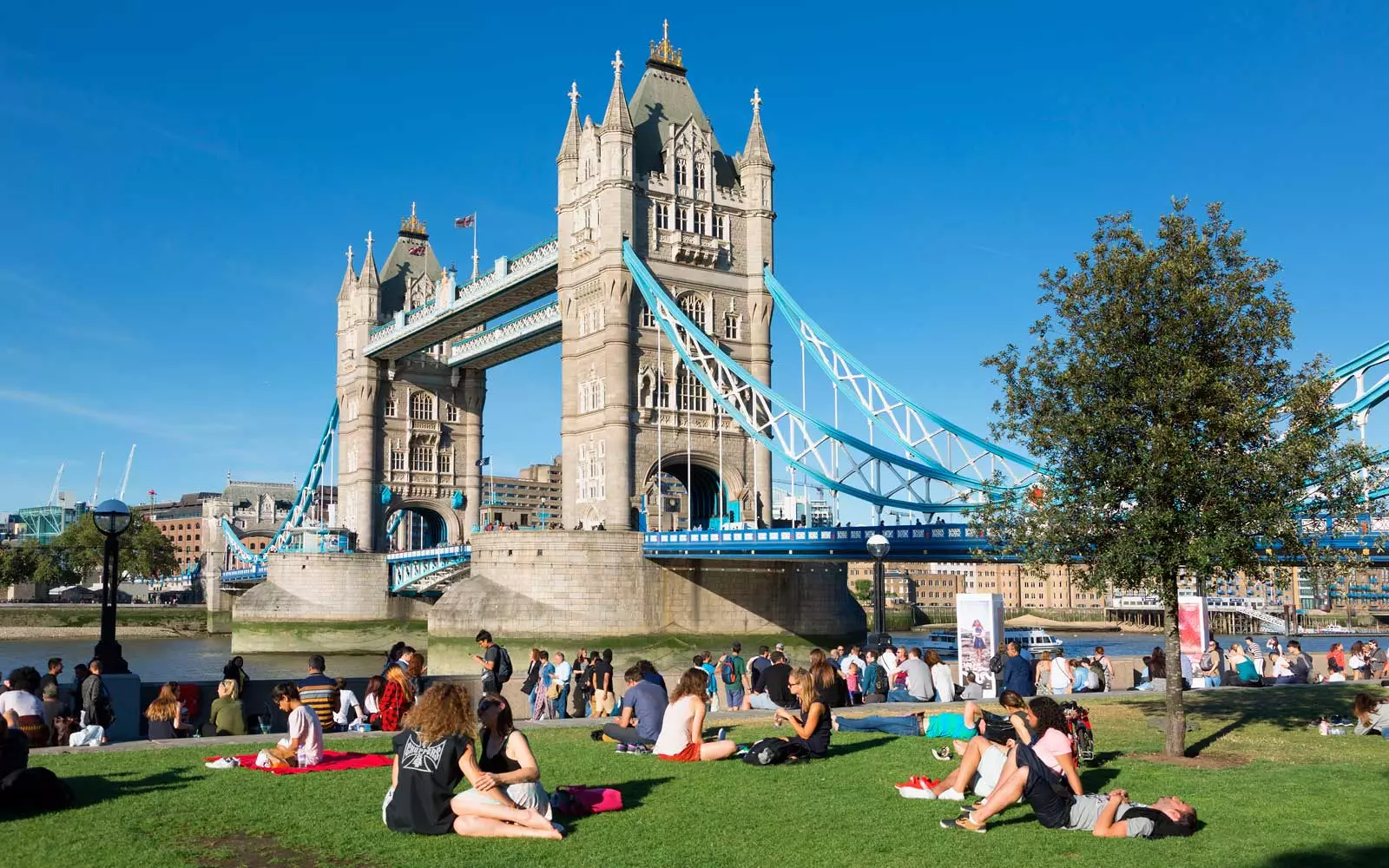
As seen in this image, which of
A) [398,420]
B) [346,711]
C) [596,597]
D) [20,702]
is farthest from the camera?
[398,420]

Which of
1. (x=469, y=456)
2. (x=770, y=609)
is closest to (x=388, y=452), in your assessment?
(x=469, y=456)

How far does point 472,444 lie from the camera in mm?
74562

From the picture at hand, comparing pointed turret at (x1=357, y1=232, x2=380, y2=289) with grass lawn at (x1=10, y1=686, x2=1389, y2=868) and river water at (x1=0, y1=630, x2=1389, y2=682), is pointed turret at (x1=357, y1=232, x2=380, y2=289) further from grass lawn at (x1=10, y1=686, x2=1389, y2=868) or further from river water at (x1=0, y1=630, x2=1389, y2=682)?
grass lawn at (x1=10, y1=686, x2=1389, y2=868)

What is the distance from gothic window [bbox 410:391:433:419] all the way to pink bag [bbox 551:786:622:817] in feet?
213

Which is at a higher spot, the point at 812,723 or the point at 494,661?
the point at 494,661

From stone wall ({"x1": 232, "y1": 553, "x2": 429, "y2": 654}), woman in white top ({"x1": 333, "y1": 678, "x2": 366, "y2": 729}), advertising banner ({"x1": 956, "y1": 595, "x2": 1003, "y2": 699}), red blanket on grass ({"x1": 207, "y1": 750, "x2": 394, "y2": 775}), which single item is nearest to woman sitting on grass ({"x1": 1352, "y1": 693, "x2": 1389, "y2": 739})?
advertising banner ({"x1": 956, "y1": 595, "x2": 1003, "y2": 699})

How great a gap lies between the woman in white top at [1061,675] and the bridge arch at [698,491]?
977 inches

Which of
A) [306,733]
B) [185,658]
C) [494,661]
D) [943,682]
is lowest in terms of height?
[185,658]

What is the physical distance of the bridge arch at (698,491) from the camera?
48.4 metres

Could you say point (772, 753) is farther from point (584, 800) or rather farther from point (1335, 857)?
point (1335, 857)

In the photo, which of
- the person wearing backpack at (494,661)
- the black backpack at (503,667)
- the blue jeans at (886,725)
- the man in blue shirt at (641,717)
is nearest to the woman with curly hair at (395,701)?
Answer: the person wearing backpack at (494,661)

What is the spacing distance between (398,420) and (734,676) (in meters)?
54.8

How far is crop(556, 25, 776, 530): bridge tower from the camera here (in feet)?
156

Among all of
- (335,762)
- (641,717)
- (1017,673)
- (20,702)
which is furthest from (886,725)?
(20,702)
